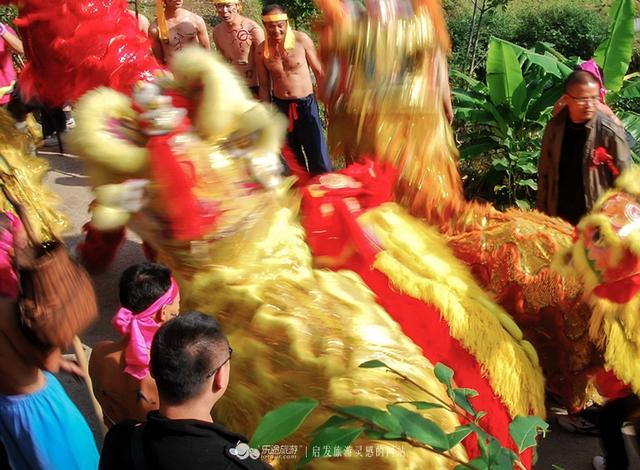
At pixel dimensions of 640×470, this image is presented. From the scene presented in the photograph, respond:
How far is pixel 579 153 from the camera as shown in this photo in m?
3.26

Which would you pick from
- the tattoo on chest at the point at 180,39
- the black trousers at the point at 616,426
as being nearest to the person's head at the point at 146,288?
the black trousers at the point at 616,426

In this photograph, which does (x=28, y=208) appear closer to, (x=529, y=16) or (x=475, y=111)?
(x=475, y=111)

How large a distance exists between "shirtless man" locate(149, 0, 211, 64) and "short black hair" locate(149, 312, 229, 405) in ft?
11.5

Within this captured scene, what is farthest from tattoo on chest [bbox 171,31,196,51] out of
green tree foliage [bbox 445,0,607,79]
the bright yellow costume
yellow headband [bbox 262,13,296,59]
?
green tree foliage [bbox 445,0,607,79]

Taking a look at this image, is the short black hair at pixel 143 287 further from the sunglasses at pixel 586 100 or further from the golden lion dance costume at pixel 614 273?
the sunglasses at pixel 586 100

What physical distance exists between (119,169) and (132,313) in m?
0.51

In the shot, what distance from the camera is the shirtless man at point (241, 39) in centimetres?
488

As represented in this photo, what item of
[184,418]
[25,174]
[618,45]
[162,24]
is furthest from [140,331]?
[618,45]

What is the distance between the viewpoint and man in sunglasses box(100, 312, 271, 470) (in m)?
1.40

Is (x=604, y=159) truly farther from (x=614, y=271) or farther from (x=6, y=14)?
(x=6, y=14)

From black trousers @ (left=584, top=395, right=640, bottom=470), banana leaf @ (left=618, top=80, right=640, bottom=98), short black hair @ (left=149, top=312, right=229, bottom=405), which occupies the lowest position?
black trousers @ (left=584, top=395, right=640, bottom=470)

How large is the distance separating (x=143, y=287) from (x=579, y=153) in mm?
2163

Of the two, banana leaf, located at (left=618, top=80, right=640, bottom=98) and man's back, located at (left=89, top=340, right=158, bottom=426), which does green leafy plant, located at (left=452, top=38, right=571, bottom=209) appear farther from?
man's back, located at (left=89, top=340, right=158, bottom=426)

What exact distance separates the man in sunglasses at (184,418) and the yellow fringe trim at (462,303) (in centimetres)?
72
